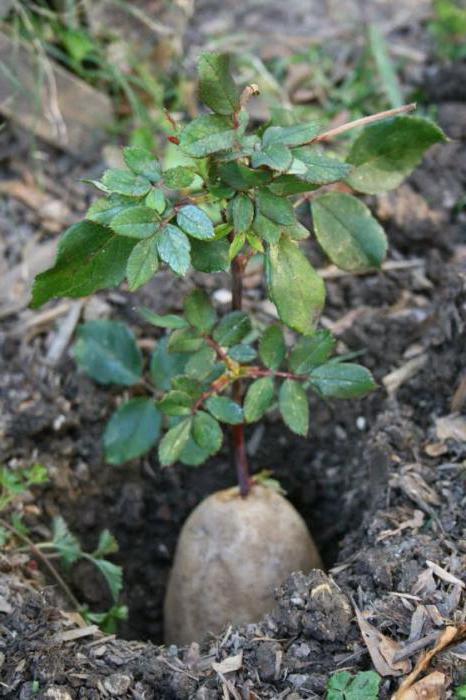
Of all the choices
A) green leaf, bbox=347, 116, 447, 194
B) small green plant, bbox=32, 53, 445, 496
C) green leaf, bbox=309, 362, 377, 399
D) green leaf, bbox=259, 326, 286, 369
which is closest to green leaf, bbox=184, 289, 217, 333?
small green plant, bbox=32, 53, 445, 496

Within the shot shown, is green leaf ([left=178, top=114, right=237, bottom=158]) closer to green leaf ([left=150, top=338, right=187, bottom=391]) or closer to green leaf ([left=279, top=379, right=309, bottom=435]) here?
green leaf ([left=279, top=379, right=309, bottom=435])

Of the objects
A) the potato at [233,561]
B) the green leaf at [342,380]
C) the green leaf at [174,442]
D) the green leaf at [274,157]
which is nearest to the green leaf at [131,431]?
the potato at [233,561]

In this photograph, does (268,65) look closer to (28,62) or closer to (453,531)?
(28,62)

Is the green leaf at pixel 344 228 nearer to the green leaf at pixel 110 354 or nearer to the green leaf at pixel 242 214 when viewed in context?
the green leaf at pixel 242 214

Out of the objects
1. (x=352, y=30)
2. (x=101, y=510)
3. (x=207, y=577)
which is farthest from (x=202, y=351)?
(x=352, y=30)

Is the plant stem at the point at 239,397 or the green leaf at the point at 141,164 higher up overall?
the green leaf at the point at 141,164

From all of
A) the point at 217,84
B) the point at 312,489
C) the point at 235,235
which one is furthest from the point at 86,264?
the point at 312,489

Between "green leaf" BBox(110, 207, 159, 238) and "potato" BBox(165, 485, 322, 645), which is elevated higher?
"green leaf" BBox(110, 207, 159, 238)
